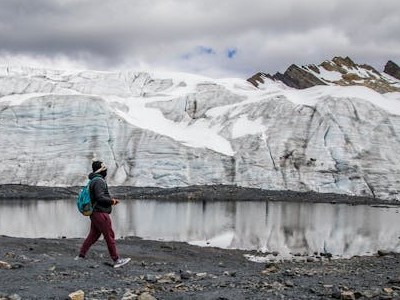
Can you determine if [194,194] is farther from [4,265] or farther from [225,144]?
[4,265]

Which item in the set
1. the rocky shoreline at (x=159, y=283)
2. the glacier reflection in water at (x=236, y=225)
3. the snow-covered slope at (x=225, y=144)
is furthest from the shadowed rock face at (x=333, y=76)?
the rocky shoreline at (x=159, y=283)

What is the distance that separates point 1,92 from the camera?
227 ft

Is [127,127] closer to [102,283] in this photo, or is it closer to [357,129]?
[357,129]

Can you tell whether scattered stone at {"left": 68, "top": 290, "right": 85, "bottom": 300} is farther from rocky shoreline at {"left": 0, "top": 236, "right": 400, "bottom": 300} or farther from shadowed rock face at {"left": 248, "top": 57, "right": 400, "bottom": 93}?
shadowed rock face at {"left": 248, "top": 57, "right": 400, "bottom": 93}

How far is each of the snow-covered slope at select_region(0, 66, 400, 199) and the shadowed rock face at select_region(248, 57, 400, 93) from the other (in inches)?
1923

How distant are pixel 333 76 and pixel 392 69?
2164 cm

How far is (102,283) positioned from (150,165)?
48.8m

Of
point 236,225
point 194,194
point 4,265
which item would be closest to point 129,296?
point 4,265

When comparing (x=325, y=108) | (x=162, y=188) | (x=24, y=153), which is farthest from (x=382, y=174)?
(x=24, y=153)

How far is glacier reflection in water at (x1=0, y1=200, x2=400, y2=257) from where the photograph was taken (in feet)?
75.9

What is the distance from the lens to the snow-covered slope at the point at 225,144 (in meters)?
56.4

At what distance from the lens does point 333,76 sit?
118562 mm

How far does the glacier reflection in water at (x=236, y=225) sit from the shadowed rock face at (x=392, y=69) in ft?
318

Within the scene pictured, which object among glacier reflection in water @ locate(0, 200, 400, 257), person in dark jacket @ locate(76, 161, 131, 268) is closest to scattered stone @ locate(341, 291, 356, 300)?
person in dark jacket @ locate(76, 161, 131, 268)
